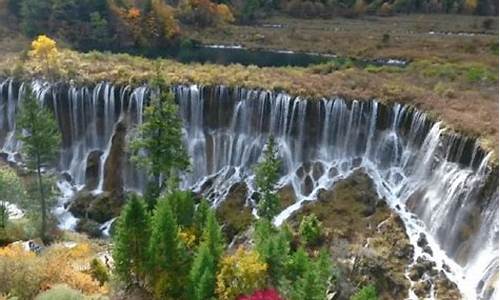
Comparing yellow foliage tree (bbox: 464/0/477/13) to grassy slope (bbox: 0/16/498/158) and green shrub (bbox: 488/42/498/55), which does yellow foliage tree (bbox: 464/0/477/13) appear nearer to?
grassy slope (bbox: 0/16/498/158)

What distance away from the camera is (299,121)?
165 feet

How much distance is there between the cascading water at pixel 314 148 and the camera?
37406 mm

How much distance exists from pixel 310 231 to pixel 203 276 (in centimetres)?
1506

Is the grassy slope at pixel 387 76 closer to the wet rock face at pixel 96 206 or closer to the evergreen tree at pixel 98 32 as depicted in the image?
the wet rock face at pixel 96 206

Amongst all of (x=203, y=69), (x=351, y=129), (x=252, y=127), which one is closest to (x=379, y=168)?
(x=351, y=129)

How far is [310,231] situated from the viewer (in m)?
40.0

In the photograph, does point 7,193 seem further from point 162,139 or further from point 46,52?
point 46,52

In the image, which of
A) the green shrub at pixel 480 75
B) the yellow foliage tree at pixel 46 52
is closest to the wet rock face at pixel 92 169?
the yellow foliage tree at pixel 46 52

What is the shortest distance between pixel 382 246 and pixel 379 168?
8.84m

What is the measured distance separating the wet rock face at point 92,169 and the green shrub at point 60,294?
2863cm

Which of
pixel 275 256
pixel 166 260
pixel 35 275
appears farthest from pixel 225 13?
pixel 35 275

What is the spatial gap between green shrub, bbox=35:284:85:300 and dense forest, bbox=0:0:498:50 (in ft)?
227

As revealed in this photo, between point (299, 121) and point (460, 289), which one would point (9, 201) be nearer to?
point (299, 121)

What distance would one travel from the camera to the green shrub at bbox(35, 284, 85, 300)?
23.0 m
